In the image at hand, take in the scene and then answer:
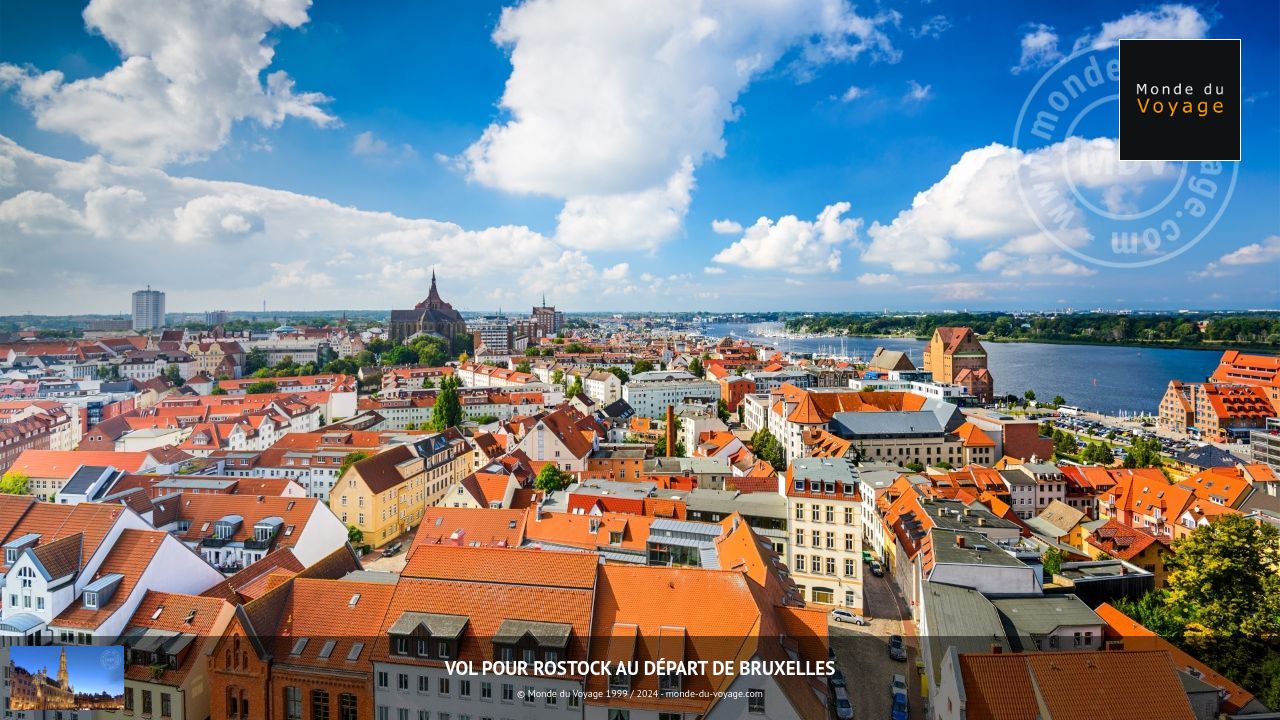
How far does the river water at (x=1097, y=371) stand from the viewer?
5325cm

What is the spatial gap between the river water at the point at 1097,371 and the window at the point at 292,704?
177 ft

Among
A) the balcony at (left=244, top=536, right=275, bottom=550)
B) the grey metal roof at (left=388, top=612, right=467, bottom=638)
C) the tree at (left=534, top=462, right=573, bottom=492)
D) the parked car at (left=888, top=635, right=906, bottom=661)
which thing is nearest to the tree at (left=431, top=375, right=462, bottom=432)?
the tree at (left=534, top=462, right=573, bottom=492)

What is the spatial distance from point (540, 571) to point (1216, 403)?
44.9 m

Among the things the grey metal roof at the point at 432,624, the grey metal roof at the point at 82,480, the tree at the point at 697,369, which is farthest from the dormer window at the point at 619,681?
the tree at the point at 697,369

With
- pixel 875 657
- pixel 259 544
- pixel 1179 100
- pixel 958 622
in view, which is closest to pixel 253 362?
pixel 259 544

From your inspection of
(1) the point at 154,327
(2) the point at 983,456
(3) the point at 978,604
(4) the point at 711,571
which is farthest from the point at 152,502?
(1) the point at 154,327

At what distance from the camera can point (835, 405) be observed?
35312 millimetres

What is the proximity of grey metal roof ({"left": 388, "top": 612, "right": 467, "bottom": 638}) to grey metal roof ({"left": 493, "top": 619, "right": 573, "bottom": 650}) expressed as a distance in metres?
0.52

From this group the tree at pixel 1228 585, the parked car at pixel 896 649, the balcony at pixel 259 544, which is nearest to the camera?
the parked car at pixel 896 649

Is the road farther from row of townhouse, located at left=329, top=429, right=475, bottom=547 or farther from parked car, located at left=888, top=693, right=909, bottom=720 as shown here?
row of townhouse, located at left=329, top=429, right=475, bottom=547

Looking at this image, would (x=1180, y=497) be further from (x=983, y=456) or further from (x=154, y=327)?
(x=154, y=327)

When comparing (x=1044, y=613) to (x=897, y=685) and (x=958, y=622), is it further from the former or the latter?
(x=897, y=685)

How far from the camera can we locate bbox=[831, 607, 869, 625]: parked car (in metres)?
13.5

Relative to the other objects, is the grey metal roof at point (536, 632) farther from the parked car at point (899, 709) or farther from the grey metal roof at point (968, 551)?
the grey metal roof at point (968, 551)
